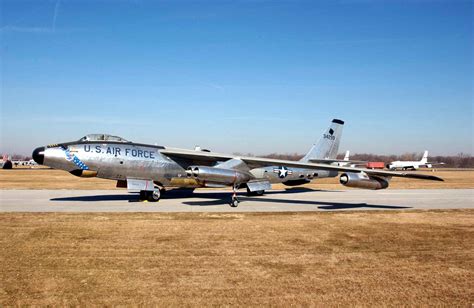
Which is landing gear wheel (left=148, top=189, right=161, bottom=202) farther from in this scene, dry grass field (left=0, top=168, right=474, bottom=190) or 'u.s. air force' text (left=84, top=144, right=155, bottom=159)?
dry grass field (left=0, top=168, right=474, bottom=190)

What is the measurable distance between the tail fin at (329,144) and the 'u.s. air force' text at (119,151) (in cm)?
1174

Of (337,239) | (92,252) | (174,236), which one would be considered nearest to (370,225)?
(337,239)

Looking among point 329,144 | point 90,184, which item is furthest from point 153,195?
point 90,184

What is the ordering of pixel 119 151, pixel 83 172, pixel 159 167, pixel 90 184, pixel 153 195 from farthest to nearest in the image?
pixel 90 184
pixel 159 167
pixel 153 195
pixel 119 151
pixel 83 172

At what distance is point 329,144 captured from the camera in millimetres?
26578

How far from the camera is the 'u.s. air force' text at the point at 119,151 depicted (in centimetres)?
1819

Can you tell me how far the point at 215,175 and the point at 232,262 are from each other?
32.4ft

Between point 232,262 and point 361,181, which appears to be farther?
point 361,181

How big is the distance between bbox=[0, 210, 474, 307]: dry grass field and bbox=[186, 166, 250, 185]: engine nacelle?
448cm

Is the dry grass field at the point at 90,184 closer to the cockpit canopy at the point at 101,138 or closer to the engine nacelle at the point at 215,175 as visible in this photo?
the cockpit canopy at the point at 101,138

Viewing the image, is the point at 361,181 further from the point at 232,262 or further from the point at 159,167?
the point at 232,262

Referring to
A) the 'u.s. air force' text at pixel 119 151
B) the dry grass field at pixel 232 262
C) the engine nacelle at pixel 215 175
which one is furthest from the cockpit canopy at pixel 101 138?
the dry grass field at pixel 232 262

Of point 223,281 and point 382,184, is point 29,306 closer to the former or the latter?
point 223,281

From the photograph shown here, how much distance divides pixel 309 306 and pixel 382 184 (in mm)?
13491
